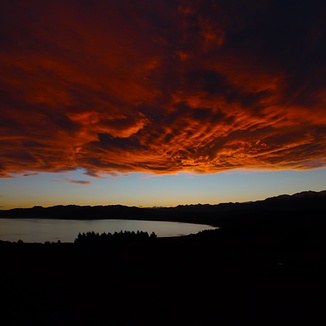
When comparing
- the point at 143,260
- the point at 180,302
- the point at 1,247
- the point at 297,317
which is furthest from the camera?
the point at 1,247

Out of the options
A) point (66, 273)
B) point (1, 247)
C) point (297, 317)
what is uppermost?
point (1, 247)

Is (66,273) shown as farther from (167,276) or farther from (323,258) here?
(323,258)

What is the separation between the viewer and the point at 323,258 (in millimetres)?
15453

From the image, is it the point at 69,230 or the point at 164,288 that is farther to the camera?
the point at 69,230

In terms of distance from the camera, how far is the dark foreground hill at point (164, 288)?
829cm

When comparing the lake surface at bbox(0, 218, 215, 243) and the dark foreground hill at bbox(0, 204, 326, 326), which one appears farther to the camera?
the lake surface at bbox(0, 218, 215, 243)

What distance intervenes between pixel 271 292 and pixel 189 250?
33.6 feet

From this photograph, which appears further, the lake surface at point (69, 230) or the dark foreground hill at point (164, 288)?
the lake surface at point (69, 230)

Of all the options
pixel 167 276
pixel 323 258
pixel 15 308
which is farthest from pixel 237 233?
pixel 15 308

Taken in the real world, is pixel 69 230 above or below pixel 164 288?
above

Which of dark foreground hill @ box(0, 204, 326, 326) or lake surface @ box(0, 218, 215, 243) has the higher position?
lake surface @ box(0, 218, 215, 243)

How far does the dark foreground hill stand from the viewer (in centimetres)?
829

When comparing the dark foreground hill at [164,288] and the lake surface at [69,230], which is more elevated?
the lake surface at [69,230]

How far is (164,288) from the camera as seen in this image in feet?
36.6
